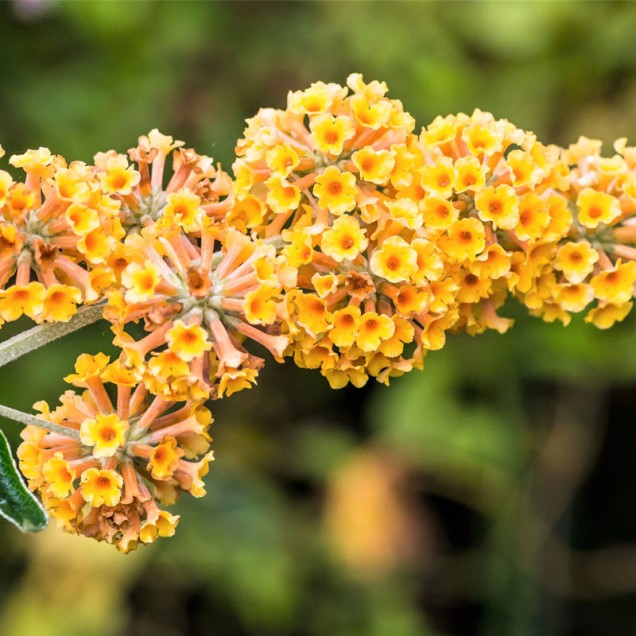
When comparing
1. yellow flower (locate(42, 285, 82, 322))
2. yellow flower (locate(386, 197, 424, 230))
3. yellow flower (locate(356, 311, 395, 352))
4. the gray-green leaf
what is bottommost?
the gray-green leaf

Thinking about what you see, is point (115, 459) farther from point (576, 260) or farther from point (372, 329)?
point (576, 260)

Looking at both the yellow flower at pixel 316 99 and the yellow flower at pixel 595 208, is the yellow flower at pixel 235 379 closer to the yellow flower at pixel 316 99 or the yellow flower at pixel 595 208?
the yellow flower at pixel 316 99

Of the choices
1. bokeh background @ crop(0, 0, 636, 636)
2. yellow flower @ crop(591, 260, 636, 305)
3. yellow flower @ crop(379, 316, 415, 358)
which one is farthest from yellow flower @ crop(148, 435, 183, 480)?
bokeh background @ crop(0, 0, 636, 636)

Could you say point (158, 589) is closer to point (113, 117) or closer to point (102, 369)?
point (113, 117)

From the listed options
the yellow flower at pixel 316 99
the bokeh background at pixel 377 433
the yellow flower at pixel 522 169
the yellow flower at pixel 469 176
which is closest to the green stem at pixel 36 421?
the yellow flower at pixel 316 99

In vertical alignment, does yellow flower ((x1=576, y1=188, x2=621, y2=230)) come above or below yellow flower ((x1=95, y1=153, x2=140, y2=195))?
above

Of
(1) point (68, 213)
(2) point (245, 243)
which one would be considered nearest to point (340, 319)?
(2) point (245, 243)

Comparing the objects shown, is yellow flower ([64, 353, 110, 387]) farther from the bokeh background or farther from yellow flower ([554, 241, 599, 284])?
the bokeh background
